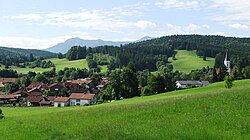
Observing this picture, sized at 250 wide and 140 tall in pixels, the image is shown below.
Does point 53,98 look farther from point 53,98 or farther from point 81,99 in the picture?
point 81,99

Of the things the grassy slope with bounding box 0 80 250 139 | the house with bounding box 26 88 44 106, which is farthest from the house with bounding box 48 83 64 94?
the grassy slope with bounding box 0 80 250 139

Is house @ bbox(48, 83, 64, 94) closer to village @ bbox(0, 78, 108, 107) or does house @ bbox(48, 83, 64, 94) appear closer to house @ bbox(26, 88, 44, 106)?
village @ bbox(0, 78, 108, 107)

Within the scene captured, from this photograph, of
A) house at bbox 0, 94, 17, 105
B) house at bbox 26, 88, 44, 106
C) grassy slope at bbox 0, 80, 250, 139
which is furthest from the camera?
house at bbox 0, 94, 17, 105

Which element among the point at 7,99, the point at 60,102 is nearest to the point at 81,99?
the point at 60,102

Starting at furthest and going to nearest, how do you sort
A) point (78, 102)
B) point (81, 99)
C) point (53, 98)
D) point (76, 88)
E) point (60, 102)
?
point (76, 88) → point (53, 98) → point (81, 99) → point (78, 102) → point (60, 102)

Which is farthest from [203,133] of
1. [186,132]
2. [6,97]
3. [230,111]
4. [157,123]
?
[6,97]

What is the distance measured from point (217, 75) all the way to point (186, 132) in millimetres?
98795

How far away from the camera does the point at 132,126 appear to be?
79.0ft

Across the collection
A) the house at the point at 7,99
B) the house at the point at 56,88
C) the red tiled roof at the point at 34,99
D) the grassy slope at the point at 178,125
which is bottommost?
the house at the point at 7,99

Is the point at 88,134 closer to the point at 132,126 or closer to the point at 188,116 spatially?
the point at 132,126

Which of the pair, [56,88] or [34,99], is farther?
[56,88]

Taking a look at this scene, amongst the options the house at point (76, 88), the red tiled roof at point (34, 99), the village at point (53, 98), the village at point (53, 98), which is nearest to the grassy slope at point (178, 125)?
the village at point (53, 98)

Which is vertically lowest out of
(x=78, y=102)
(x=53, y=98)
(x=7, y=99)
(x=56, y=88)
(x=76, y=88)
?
(x=7, y=99)

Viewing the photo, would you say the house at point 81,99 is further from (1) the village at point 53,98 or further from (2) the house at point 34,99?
(2) the house at point 34,99
